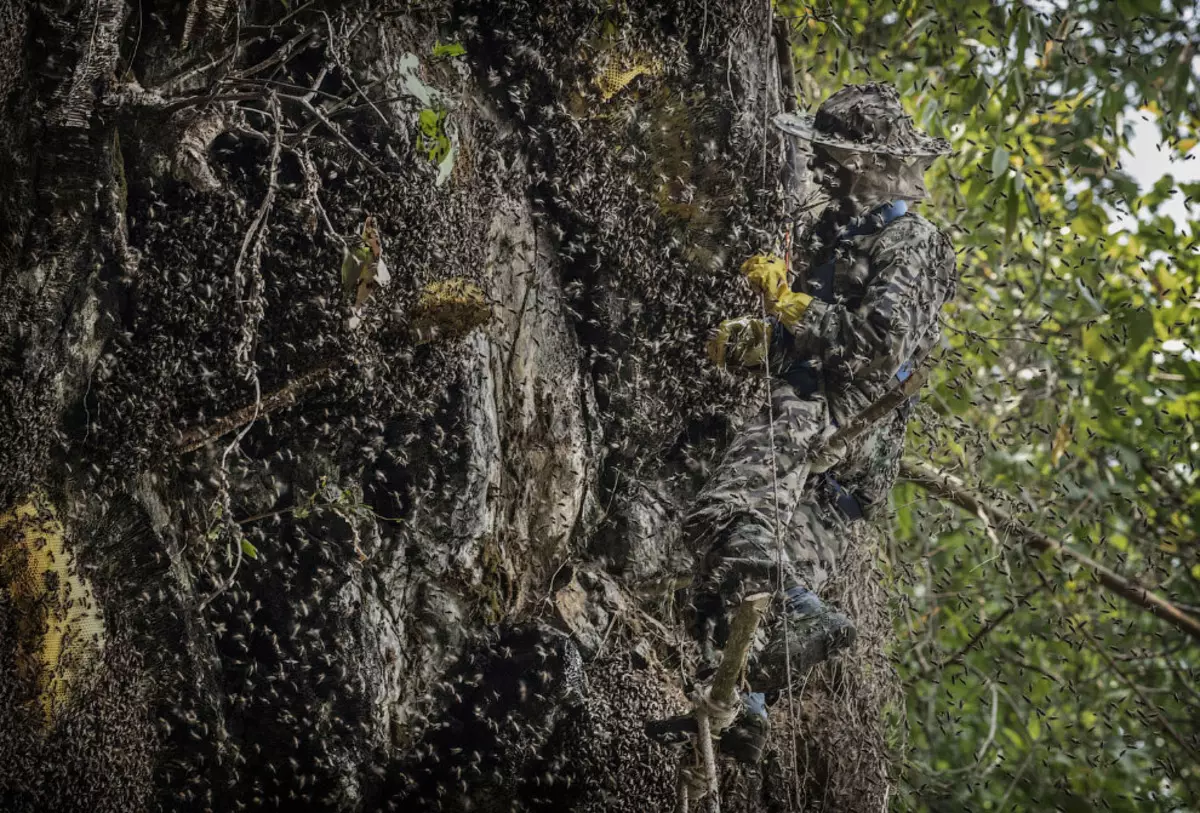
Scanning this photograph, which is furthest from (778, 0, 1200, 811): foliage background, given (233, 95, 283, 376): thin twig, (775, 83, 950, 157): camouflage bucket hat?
(233, 95, 283, 376): thin twig

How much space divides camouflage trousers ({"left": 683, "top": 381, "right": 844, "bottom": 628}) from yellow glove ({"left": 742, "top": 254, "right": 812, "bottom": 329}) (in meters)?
0.35

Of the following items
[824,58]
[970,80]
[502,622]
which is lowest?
[502,622]

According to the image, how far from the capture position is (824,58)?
6605 mm

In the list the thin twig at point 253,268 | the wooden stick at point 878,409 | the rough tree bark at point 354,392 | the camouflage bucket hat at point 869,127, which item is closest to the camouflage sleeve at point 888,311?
the wooden stick at point 878,409

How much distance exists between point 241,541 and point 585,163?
7.64 feet

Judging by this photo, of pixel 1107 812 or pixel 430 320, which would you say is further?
A: pixel 1107 812

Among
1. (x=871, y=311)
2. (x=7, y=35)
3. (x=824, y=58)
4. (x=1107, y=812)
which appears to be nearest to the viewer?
(x=7, y=35)

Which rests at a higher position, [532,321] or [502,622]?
[532,321]

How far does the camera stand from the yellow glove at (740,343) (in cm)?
460

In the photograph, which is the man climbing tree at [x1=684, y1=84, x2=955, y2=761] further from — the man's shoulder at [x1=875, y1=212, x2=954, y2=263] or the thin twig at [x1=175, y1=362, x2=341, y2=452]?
the thin twig at [x1=175, y1=362, x2=341, y2=452]

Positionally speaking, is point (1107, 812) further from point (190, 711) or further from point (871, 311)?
point (190, 711)

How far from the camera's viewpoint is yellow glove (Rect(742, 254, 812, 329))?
463cm

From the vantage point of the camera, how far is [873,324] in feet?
14.6

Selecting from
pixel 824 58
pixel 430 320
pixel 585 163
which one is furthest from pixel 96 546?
pixel 824 58
